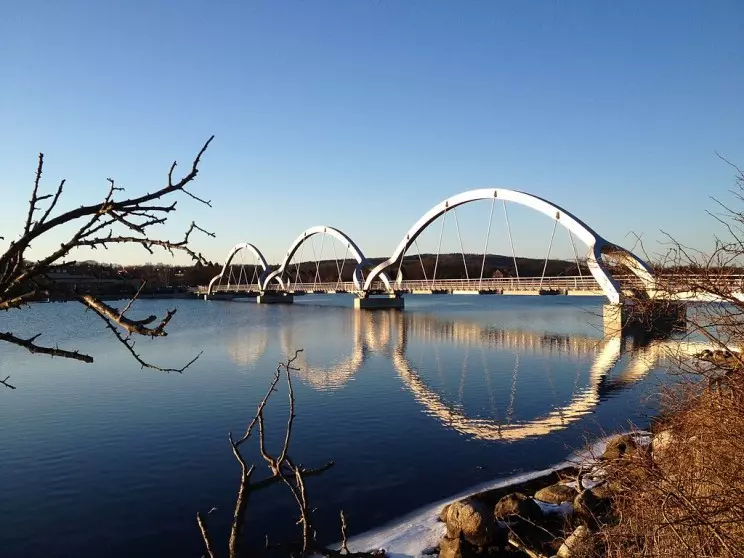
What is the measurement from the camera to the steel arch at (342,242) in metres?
81.0

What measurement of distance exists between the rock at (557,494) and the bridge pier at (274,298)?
3806 inches

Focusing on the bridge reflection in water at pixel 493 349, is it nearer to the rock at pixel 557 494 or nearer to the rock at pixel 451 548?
the rock at pixel 557 494

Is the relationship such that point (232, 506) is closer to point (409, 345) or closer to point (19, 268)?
point (19, 268)

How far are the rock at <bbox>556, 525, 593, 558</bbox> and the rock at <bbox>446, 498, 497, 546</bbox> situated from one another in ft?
4.99

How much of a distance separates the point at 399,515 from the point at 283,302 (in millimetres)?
98343

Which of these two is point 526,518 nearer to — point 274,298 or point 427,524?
point 427,524

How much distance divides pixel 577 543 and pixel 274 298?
101 m

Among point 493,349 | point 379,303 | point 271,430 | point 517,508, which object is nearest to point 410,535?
point 517,508

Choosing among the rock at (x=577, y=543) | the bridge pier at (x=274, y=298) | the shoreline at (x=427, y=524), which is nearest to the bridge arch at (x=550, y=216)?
the shoreline at (x=427, y=524)

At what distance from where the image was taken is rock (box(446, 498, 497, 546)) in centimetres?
859

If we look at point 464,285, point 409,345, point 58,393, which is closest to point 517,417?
point 58,393

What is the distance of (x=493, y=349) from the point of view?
105 ft

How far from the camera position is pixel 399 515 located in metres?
10.0

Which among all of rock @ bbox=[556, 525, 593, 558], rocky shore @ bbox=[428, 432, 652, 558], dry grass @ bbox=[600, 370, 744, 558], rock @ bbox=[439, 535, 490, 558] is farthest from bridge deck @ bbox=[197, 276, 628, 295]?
dry grass @ bbox=[600, 370, 744, 558]
